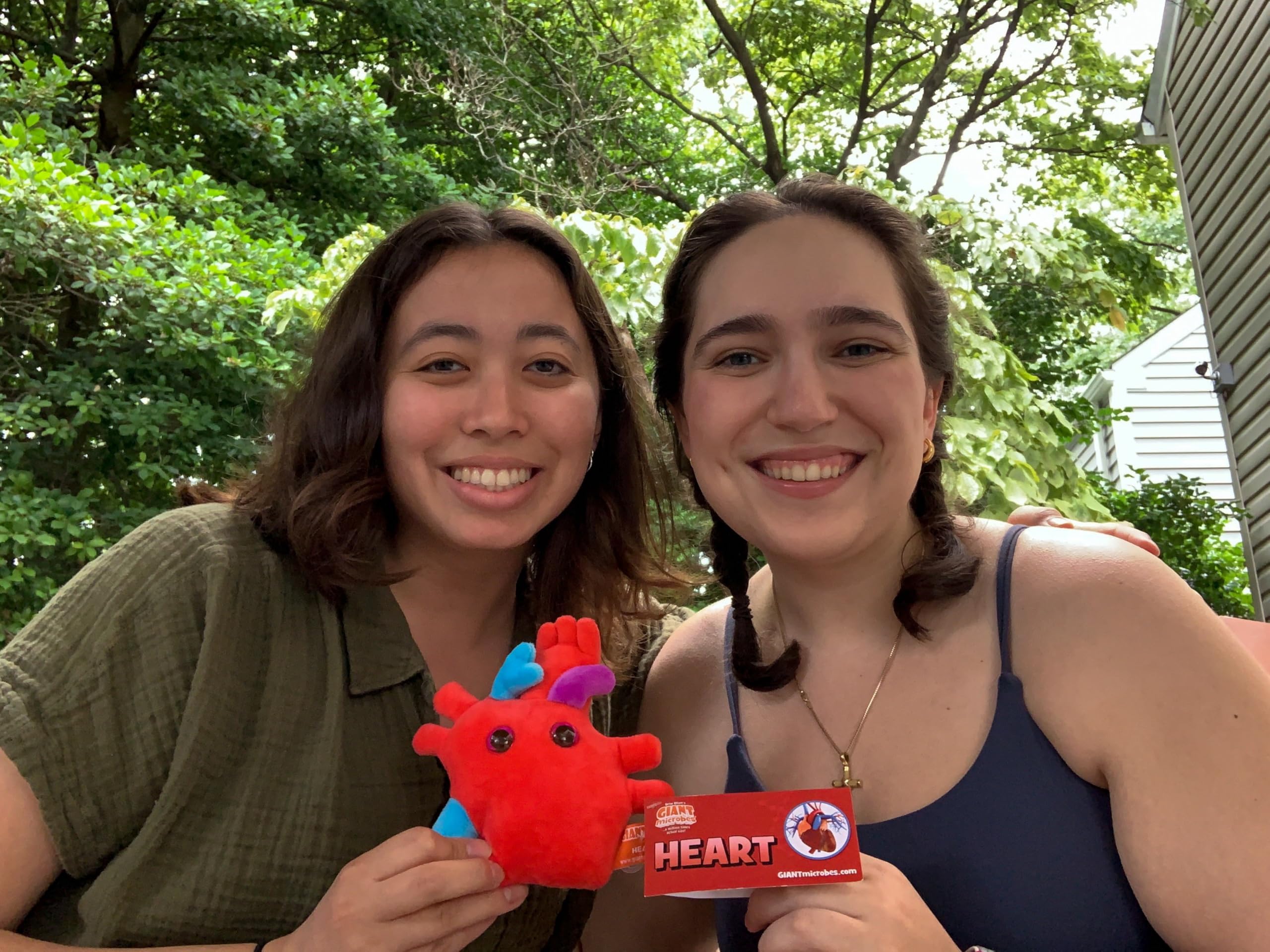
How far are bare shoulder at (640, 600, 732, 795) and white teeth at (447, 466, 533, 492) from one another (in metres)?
0.54

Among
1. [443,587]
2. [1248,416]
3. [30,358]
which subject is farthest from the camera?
[1248,416]

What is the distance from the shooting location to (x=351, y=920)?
1.17m

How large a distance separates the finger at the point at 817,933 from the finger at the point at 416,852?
357 mm

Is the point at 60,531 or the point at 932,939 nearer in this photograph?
the point at 932,939

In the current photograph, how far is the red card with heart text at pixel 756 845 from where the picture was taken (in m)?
1.05

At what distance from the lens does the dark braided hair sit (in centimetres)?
164

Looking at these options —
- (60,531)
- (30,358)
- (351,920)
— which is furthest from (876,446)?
(30,358)

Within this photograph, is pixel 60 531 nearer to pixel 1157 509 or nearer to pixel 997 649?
pixel 997 649

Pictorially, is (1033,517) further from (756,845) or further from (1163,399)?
(1163,399)

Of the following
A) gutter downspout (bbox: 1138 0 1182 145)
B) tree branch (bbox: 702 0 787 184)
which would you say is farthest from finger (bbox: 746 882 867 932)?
gutter downspout (bbox: 1138 0 1182 145)

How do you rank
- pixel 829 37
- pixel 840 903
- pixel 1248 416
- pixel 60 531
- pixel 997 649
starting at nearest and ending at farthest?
pixel 840 903
pixel 997 649
pixel 60 531
pixel 1248 416
pixel 829 37

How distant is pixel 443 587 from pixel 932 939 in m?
1.08

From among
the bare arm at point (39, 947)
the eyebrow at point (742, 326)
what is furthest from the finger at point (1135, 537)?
the bare arm at point (39, 947)

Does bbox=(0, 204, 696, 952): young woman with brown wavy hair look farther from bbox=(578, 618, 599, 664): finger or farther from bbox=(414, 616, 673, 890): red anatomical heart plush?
bbox=(578, 618, 599, 664): finger
